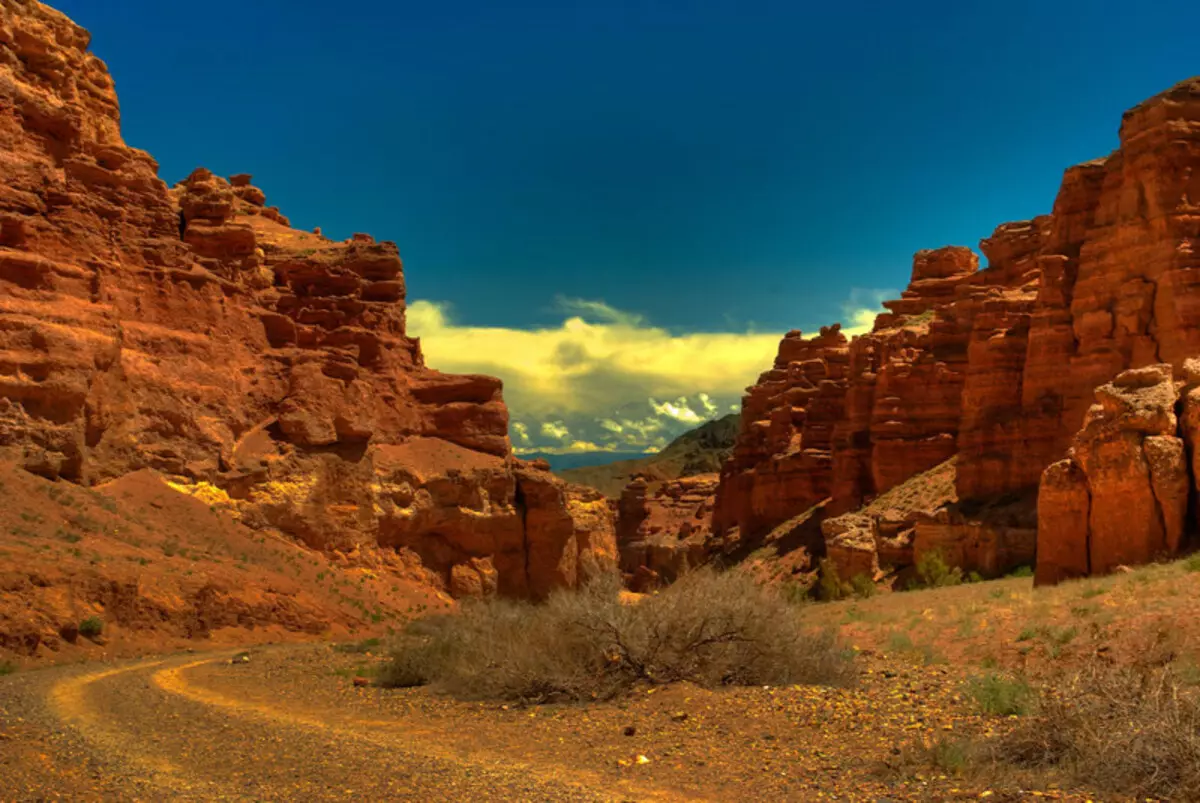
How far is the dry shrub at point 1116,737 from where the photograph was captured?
773 centimetres

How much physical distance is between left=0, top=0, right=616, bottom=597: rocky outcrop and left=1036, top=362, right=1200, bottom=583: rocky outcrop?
77.7 ft

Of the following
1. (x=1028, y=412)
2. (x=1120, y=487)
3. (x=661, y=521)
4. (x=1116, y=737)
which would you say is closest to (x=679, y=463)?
(x=661, y=521)

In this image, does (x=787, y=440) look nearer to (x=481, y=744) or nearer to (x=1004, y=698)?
(x=1004, y=698)

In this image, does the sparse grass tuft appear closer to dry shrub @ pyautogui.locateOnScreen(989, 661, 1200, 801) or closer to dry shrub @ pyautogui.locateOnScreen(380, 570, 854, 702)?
dry shrub @ pyautogui.locateOnScreen(380, 570, 854, 702)

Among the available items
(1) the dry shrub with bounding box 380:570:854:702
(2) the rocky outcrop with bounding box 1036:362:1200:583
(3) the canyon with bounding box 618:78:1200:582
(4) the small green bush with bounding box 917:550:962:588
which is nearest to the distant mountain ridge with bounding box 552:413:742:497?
(3) the canyon with bounding box 618:78:1200:582

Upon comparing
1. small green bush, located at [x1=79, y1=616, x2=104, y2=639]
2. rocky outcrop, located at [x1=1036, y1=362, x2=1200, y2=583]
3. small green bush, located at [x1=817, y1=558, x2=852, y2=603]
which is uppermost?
rocky outcrop, located at [x1=1036, y1=362, x2=1200, y2=583]

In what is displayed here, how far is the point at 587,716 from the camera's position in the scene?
1234 centimetres

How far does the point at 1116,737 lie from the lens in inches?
321

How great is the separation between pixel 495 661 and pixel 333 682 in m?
4.83

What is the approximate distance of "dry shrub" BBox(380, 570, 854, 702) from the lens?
1338 cm

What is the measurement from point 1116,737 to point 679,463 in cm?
12716

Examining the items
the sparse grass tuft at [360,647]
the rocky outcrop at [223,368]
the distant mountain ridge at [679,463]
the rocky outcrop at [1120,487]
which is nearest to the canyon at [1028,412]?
the rocky outcrop at [1120,487]

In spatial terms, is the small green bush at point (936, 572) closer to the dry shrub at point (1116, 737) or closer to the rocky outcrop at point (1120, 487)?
the rocky outcrop at point (1120, 487)

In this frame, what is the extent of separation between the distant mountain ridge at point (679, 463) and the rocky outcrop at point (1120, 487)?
86.1m
